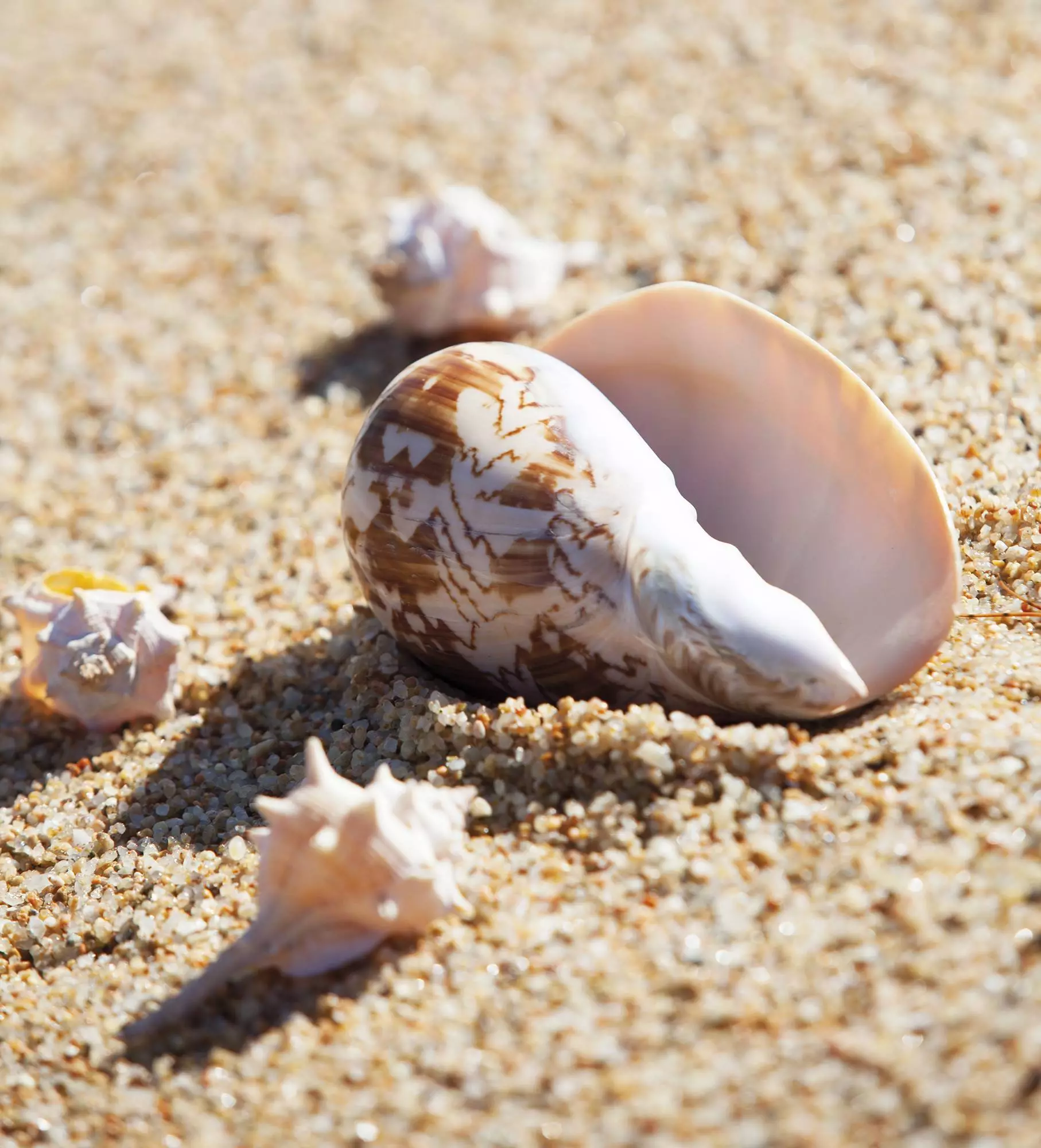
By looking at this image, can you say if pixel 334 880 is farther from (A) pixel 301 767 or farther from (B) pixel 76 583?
(B) pixel 76 583

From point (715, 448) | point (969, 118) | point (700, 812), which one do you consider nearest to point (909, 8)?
point (969, 118)

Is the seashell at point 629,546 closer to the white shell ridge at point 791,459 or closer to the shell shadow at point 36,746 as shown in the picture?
the white shell ridge at point 791,459

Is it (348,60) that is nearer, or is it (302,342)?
(302,342)

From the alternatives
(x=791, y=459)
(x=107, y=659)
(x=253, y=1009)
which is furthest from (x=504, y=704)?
(x=107, y=659)

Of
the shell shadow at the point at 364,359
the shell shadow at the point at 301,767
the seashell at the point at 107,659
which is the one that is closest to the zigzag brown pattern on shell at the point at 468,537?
the shell shadow at the point at 301,767

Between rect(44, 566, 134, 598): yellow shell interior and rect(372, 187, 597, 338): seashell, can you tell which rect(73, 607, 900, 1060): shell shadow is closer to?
rect(44, 566, 134, 598): yellow shell interior

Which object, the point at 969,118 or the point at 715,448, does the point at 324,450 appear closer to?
the point at 715,448
